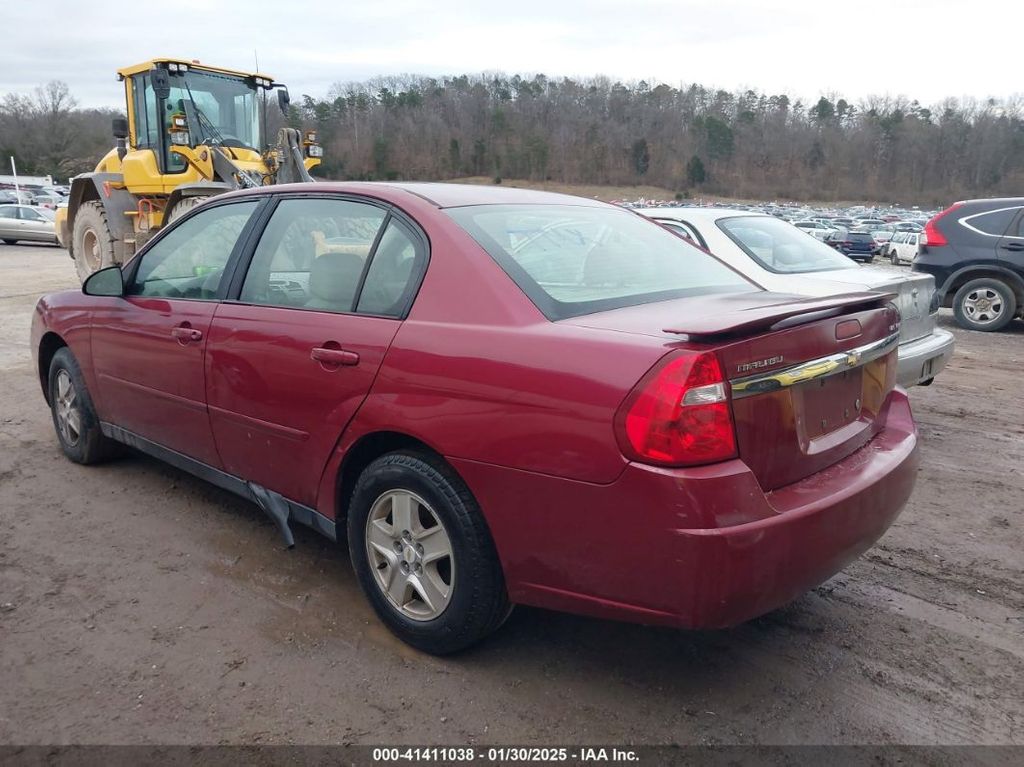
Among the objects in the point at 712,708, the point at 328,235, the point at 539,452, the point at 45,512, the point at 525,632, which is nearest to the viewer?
the point at 539,452

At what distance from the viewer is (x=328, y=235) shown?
3381 mm

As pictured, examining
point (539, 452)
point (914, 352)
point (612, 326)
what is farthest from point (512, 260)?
point (914, 352)

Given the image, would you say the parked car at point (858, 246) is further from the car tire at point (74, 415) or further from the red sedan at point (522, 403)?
the car tire at point (74, 415)

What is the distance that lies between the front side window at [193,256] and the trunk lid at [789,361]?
198 centimetres

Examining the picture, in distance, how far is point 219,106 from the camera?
483 inches

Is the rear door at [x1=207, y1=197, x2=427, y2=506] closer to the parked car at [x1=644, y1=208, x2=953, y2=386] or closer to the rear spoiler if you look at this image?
the rear spoiler

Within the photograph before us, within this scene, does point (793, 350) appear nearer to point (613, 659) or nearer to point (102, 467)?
point (613, 659)

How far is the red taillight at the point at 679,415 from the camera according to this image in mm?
2203

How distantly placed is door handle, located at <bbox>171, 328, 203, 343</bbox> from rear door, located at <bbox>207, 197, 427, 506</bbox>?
0.11m

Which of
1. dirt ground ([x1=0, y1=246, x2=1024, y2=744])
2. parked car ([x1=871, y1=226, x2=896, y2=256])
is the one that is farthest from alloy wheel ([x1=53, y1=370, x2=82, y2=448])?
parked car ([x1=871, y1=226, x2=896, y2=256])

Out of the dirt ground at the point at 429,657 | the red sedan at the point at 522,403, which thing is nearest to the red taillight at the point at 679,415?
the red sedan at the point at 522,403

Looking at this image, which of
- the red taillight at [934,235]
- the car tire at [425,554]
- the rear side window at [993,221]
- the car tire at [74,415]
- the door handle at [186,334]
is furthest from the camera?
the red taillight at [934,235]

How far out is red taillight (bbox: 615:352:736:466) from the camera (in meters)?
2.20

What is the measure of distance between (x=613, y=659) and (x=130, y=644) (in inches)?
69.3
